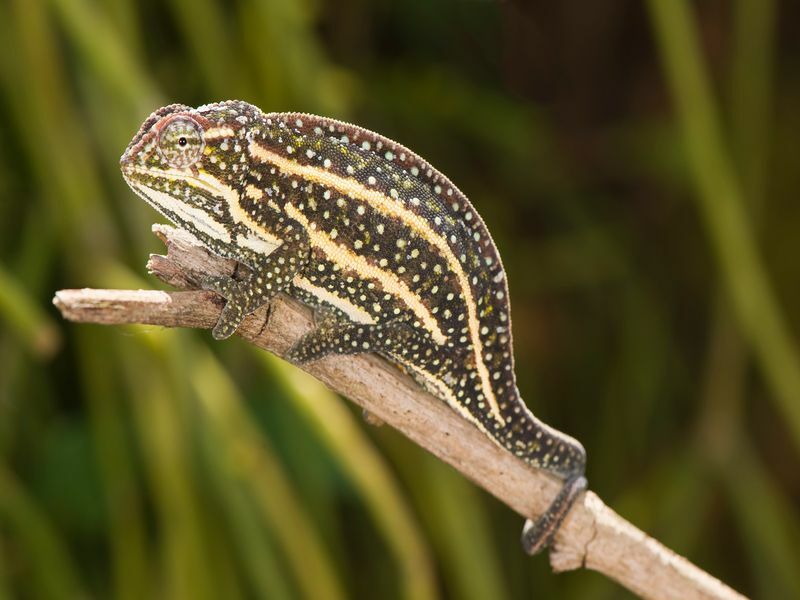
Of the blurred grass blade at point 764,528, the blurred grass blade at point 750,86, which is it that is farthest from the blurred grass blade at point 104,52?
the blurred grass blade at point 764,528

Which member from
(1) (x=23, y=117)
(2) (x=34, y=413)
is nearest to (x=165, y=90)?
(1) (x=23, y=117)

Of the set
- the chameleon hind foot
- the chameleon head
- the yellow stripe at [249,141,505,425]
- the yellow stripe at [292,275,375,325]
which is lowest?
the chameleon hind foot

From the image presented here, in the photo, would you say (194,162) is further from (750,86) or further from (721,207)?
(750,86)

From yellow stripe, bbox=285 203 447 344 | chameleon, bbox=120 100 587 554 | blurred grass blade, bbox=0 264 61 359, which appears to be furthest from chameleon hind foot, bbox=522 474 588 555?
blurred grass blade, bbox=0 264 61 359

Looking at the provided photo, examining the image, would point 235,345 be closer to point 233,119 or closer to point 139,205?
point 139,205

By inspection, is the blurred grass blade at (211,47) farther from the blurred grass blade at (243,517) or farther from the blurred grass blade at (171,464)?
the blurred grass blade at (243,517)

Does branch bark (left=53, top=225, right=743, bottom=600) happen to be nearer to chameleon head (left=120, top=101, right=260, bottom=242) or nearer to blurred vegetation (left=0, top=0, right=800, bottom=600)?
chameleon head (left=120, top=101, right=260, bottom=242)

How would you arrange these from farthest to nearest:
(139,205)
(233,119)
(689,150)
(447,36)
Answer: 1. (447,36)
2. (689,150)
3. (139,205)
4. (233,119)
